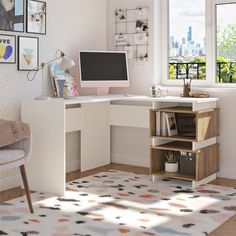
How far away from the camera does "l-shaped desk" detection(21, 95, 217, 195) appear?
12.9 ft

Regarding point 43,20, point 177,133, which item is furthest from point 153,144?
point 43,20

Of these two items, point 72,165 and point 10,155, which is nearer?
point 10,155

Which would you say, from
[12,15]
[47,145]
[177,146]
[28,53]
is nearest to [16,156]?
[47,145]

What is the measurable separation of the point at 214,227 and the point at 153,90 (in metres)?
1.85

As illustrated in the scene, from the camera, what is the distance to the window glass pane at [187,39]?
484cm

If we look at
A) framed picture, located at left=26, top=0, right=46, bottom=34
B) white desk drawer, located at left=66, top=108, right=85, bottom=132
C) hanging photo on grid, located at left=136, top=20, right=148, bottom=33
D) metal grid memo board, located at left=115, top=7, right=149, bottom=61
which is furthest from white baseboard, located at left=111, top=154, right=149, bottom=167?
framed picture, located at left=26, top=0, right=46, bottom=34

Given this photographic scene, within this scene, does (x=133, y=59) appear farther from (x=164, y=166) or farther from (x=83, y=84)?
(x=164, y=166)

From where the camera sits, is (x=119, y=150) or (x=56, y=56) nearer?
(x=56, y=56)

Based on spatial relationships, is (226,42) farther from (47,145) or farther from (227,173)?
(47,145)

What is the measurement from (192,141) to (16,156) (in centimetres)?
156

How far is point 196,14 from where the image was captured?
4.86 metres

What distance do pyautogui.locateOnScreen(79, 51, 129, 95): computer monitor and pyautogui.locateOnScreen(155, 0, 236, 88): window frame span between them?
0.36 m

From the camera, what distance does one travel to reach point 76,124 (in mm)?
4797

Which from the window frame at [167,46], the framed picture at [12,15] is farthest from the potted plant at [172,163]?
the framed picture at [12,15]
